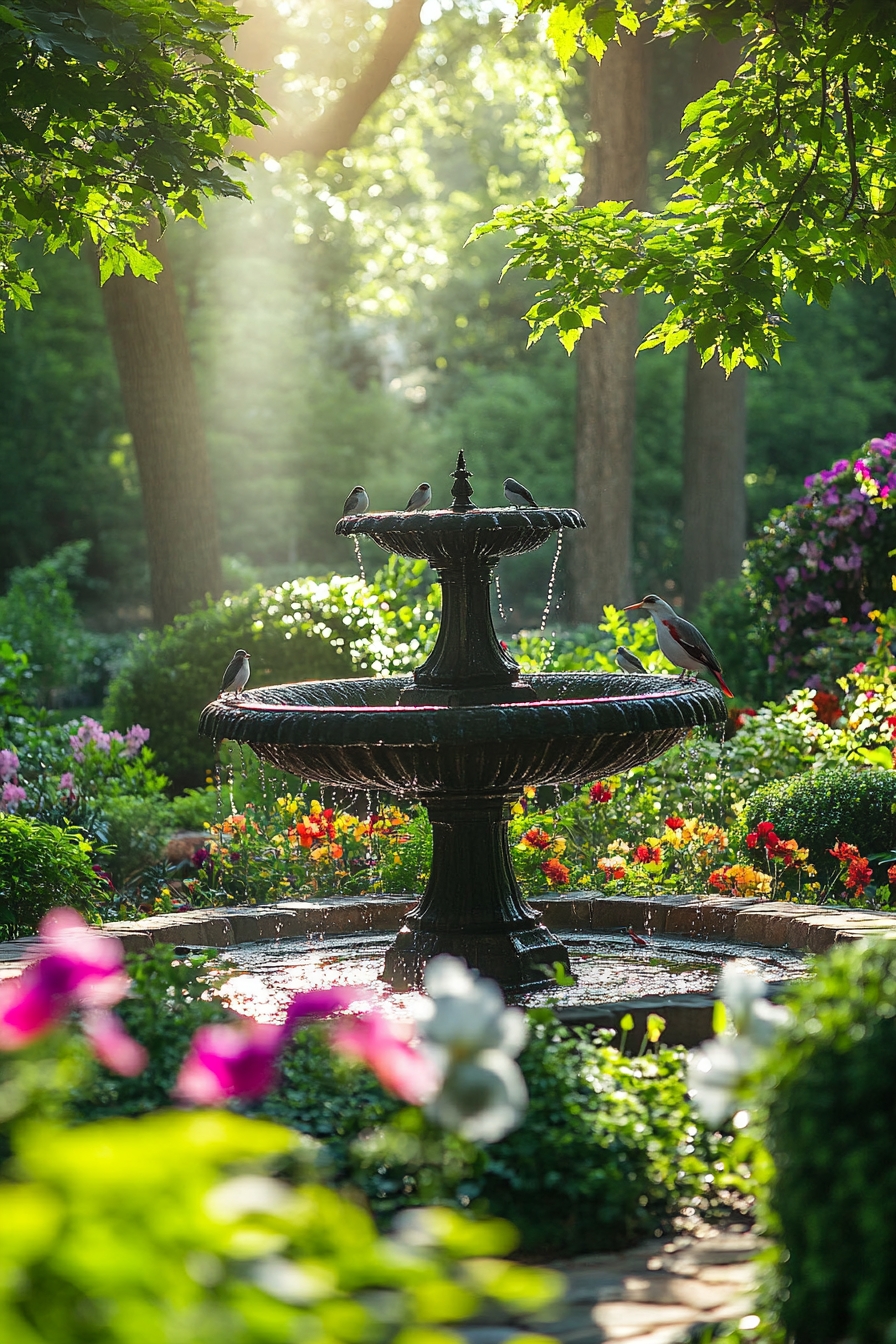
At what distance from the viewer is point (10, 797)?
919 centimetres

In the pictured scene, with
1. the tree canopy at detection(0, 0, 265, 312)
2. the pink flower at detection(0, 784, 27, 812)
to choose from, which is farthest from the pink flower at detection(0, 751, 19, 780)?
the tree canopy at detection(0, 0, 265, 312)

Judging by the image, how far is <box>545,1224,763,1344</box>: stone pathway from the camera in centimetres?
309

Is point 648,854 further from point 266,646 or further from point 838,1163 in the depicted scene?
point 266,646

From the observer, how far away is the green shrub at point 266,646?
11609mm

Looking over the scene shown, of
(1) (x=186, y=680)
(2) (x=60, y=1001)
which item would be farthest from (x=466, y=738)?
(1) (x=186, y=680)

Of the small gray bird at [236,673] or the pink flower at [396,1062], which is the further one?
the small gray bird at [236,673]

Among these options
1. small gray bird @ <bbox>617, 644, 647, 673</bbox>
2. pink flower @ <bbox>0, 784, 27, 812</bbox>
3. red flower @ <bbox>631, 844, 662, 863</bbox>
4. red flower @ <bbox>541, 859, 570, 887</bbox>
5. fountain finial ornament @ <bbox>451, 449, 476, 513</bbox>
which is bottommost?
red flower @ <bbox>541, 859, 570, 887</bbox>

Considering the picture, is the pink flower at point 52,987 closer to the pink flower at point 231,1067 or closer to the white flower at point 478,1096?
the pink flower at point 231,1067

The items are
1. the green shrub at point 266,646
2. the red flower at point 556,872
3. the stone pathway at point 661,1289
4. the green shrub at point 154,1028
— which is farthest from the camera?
the green shrub at point 266,646

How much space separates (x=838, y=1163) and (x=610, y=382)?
14.7 m

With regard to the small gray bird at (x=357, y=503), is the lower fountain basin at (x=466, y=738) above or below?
below

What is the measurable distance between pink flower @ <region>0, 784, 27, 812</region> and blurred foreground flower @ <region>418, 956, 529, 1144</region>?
712 cm

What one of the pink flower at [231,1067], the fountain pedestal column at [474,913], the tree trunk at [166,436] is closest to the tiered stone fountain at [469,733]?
the fountain pedestal column at [474,913]

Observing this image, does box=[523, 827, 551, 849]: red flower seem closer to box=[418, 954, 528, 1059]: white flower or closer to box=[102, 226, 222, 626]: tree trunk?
box=[418, 954, 528, 1059]: white flower
